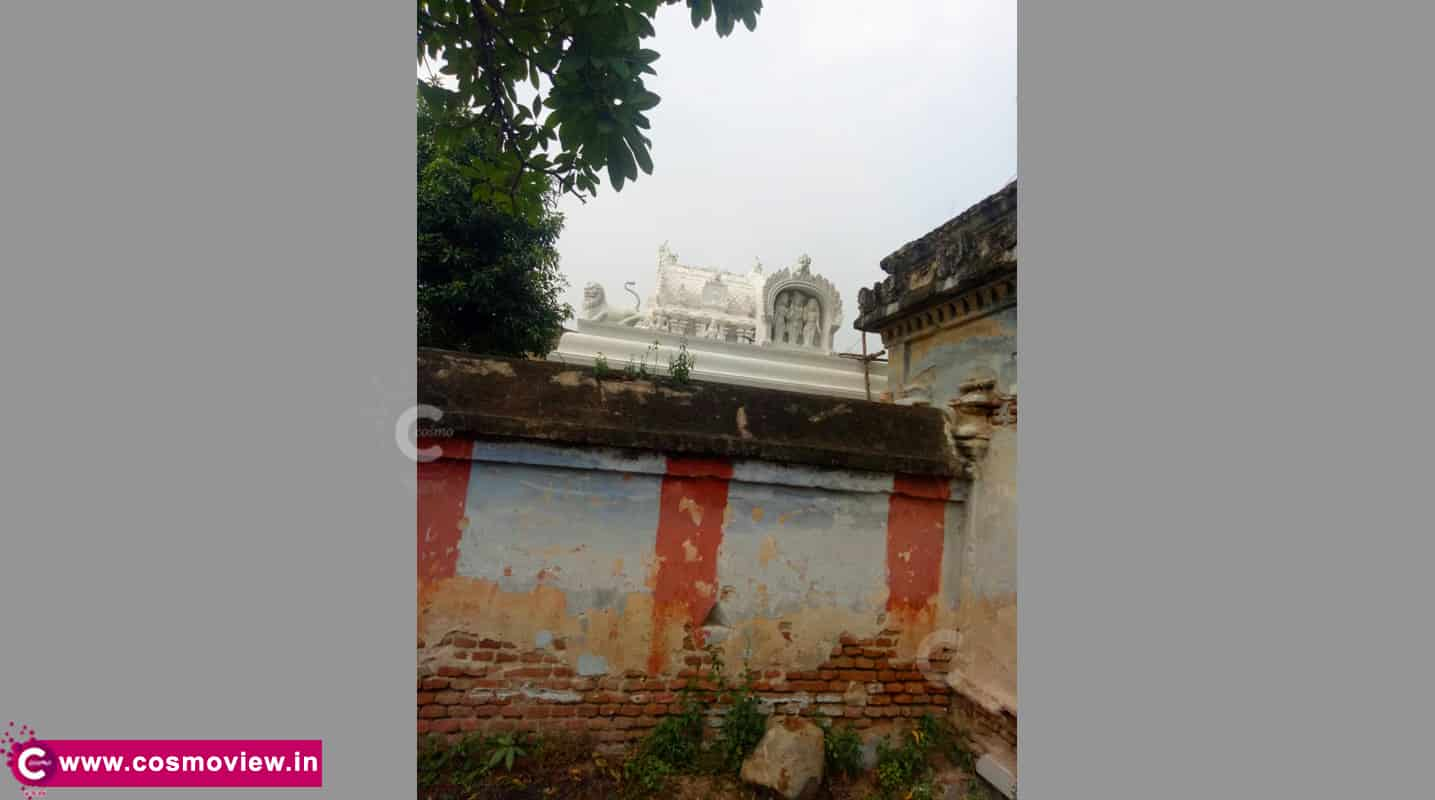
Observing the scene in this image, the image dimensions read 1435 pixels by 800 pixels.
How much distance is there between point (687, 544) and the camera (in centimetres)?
343

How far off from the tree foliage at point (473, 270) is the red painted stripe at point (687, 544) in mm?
4555

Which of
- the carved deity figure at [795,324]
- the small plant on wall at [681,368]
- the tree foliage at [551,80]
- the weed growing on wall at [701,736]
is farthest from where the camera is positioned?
the carved deity figure at [795,324]

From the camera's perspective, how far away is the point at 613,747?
130 inches

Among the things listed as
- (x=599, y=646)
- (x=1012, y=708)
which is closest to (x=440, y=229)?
(x=599, y=646)

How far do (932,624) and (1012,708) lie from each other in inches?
24.1

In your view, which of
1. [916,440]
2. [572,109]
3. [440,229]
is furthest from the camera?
[440,229]

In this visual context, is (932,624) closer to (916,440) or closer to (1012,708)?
(1012,708)

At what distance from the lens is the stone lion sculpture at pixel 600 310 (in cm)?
1517

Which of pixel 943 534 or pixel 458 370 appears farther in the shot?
pixel 943 534
